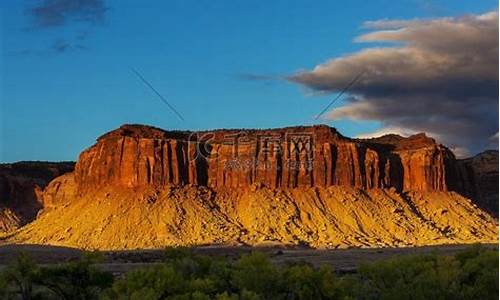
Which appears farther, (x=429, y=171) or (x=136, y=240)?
(x=429, y=171)

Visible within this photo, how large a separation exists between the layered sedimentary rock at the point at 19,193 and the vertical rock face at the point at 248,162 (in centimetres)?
3146

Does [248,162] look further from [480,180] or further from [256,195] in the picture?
[480,180]

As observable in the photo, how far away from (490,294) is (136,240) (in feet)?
264

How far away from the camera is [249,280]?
26047mm

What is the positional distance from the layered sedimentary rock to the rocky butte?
2676cm

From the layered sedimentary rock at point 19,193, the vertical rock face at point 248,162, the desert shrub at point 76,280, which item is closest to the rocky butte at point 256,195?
the vertical rock face at point 248,162

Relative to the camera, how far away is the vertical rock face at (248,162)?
118000mm

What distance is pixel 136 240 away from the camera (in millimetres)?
104438

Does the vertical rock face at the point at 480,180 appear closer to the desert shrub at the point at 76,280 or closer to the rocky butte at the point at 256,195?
the rocky butte at the point at 256,195

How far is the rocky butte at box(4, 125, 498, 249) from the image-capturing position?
108188 millimetres

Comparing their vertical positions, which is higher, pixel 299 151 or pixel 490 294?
pixel 299 151

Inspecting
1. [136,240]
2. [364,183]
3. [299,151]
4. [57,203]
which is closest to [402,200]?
[364,183]

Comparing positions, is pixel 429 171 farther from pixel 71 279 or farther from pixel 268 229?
pixel 71 279

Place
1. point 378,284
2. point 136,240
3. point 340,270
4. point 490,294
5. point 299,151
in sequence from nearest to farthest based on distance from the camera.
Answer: point 490,294
point 378,284
point 340,270
point 136,240
point 299,151
